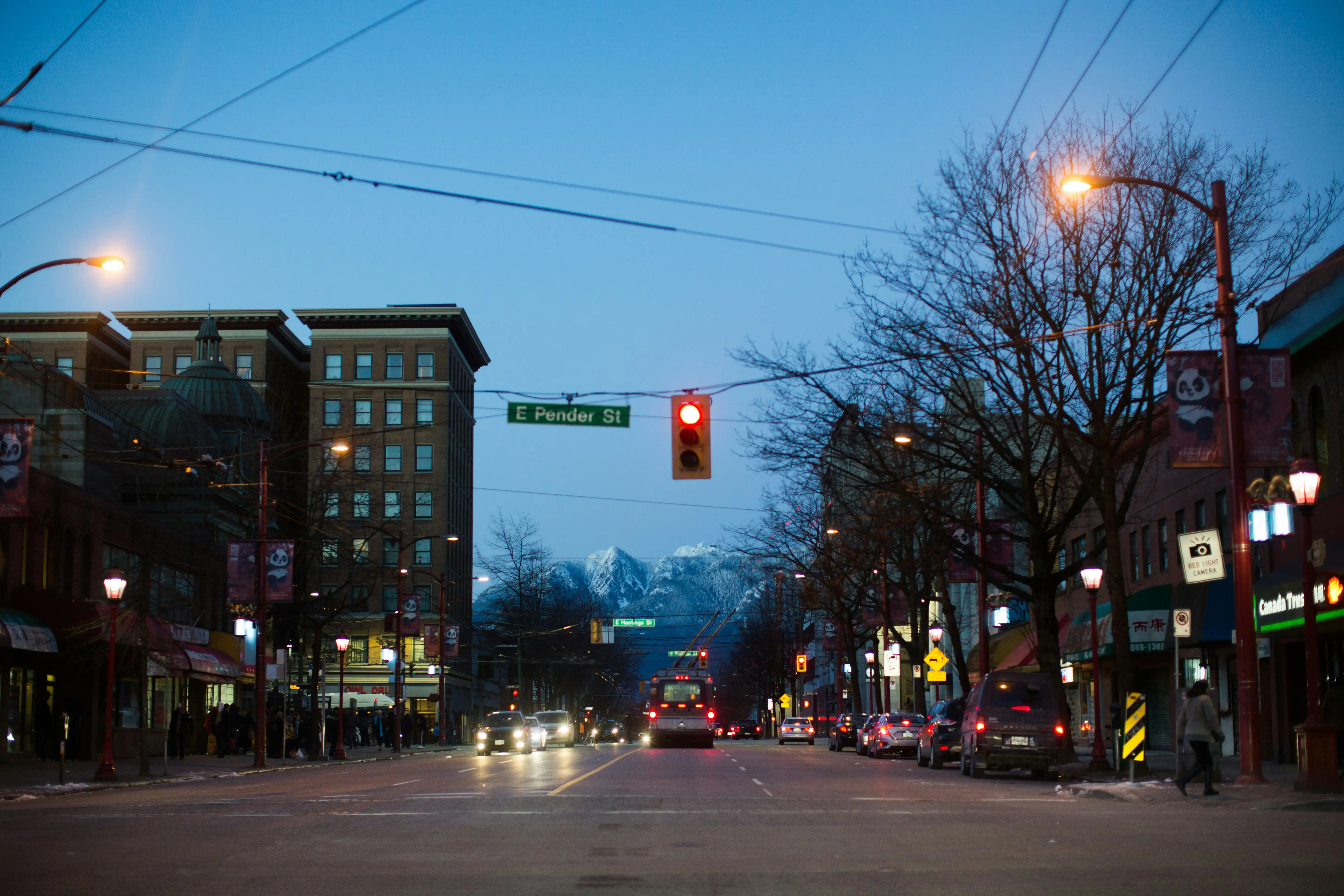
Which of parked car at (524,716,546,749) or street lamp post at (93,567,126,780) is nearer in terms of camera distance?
street lamp post at (93,567,126,780)

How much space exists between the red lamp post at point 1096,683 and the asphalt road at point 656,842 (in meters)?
4.16

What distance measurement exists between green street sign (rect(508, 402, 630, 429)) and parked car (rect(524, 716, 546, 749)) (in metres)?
35.5

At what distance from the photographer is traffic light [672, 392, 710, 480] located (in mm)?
22219

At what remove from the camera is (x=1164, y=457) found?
132 ft

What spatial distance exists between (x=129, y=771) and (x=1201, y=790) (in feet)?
83.9

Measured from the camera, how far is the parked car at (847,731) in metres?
56.7

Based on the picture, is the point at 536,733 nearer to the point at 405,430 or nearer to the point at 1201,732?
the point at 1201,732

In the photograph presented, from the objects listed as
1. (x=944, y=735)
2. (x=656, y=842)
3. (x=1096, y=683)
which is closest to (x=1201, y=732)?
(x=1096, y=683)

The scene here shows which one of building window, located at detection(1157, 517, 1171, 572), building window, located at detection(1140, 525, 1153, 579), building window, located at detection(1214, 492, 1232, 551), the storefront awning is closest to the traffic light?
building window, located at detection(1214, 492, 1232, 551)

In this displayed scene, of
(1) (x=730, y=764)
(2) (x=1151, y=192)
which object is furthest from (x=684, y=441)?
(1) (x=730, y=764)

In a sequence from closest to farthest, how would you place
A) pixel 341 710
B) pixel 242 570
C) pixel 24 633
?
pixel 24 633, pixel 242 570, pixel 341 710

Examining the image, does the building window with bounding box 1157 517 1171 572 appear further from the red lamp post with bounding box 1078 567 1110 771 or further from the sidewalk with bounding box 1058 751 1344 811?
the red lamp post with bounding box 1078 567 1110 771

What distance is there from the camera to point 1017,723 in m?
28.2

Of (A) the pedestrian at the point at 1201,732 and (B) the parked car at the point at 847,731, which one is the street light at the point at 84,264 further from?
(B) the parked car at the point at 847,731
